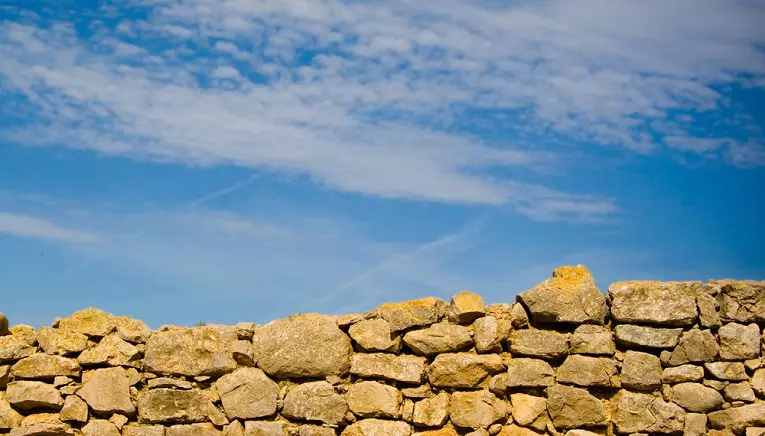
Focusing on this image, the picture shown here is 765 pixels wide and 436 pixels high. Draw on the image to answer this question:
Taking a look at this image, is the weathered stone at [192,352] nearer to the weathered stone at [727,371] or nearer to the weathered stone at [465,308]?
the weathered stone at [465,308]

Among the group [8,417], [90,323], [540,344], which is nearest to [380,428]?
[540,344]

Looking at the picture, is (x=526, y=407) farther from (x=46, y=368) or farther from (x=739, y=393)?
(x=46, y=368)

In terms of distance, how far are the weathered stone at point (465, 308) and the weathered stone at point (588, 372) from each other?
0.99 m

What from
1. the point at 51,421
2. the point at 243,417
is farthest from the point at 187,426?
the point at 51,421

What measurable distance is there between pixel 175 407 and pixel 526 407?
A: 360cm

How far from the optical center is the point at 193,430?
9117 millimetres

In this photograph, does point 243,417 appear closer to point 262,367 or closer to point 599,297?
point 262,367

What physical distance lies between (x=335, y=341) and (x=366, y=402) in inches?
27.5

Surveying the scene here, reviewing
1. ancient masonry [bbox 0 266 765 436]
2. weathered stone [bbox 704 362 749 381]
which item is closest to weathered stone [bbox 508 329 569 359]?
ancient masonry [bbox 0 266 765 436]

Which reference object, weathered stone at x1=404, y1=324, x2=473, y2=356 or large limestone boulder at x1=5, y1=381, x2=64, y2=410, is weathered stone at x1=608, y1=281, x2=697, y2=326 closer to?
weathered stone at x1=404, y1=324, x2=473, y2=356

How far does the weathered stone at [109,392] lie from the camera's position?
927cm

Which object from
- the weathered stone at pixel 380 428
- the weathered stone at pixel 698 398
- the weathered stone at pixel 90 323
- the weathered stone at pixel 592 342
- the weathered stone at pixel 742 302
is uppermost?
the weathered stone at pixel 90 323

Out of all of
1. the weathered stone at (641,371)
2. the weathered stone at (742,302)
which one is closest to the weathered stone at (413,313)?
the weathered stone at (641,371)

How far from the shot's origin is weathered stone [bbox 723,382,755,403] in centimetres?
860
